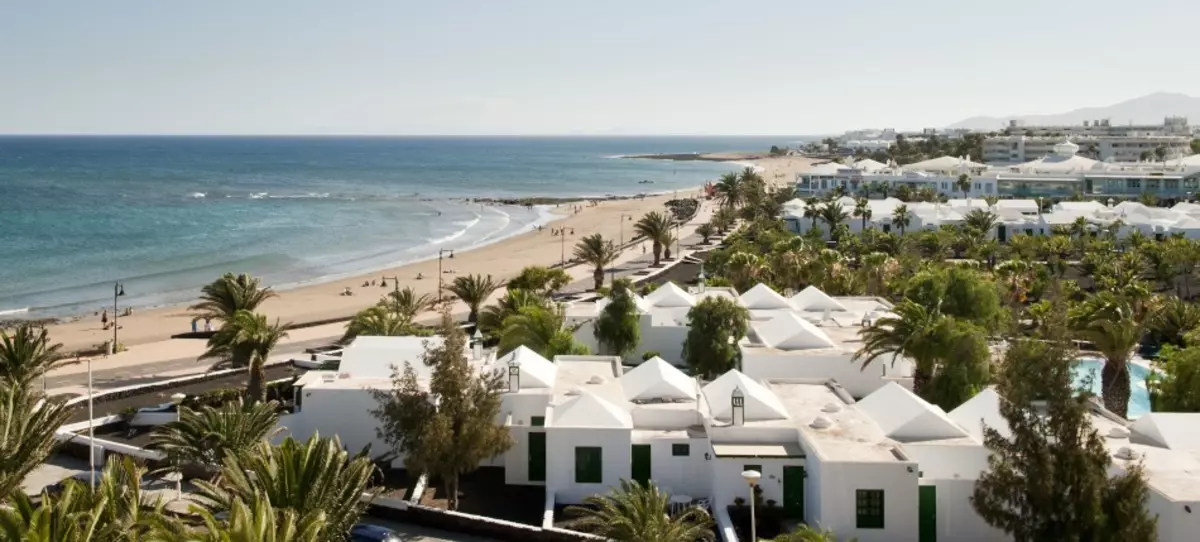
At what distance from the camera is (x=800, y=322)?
27203mm

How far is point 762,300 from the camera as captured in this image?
32.6 metres

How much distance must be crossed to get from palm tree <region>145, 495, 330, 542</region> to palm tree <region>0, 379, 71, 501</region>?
12.2 feet

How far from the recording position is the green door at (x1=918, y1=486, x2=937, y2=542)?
17172 millimetres

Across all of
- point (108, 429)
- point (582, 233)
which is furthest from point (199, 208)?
point (108, 429)

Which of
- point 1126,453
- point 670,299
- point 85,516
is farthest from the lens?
point 670,299

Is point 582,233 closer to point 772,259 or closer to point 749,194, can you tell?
point 749,194

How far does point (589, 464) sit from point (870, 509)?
5.25m

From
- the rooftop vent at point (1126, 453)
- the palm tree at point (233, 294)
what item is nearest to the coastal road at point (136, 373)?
the palm tree at point (233, 294)

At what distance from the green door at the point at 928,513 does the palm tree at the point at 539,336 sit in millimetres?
12083

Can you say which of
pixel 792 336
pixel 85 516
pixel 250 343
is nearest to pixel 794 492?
pixel 792 336

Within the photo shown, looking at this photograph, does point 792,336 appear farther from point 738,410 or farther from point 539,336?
point 738,410

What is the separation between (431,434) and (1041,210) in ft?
201

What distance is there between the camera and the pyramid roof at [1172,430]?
59.2 ft

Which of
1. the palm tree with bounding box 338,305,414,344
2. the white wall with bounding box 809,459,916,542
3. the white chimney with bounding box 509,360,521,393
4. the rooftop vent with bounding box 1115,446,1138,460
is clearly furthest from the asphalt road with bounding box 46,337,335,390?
the rooftop vent with bounding box 1115,446,1138,460
